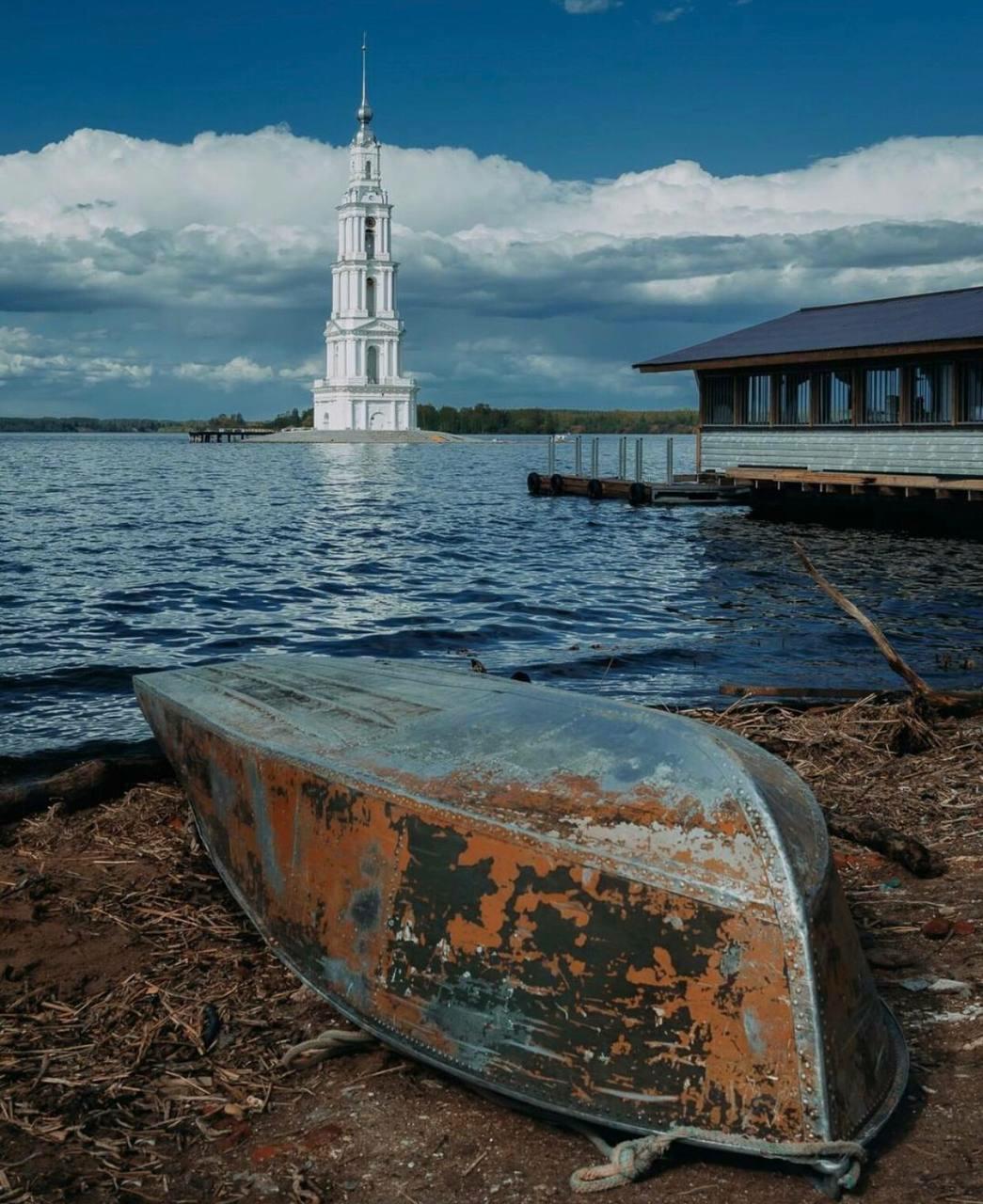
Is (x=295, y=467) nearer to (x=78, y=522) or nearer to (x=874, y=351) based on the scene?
(x=78, y=522)

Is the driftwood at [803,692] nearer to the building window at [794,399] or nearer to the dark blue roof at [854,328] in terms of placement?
the dark blue roof at [854,328]

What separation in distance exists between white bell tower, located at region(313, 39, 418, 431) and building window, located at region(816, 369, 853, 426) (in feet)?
366

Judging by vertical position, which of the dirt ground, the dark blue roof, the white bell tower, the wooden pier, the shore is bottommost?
the dirt ground

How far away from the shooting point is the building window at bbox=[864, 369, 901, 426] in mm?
29109

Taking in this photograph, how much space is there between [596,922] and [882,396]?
2832 centimetres

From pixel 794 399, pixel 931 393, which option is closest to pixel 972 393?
pixel 931 393

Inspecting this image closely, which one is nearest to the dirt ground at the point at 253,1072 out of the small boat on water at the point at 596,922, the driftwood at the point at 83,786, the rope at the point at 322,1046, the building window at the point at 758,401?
the rope at the point at 322,1046

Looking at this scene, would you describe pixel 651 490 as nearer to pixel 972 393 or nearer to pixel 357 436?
pixel 972 393

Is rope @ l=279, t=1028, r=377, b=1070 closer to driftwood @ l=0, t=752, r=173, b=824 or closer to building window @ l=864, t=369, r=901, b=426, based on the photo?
driftwood @ l=0, t=752, r=173, b=824

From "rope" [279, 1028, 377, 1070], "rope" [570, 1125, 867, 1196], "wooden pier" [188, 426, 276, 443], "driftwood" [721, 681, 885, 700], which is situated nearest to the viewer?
"rope" [570, 1125, 867, 1196]

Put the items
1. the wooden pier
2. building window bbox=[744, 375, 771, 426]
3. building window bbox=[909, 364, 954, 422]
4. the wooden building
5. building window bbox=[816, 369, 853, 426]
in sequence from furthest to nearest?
1. the wooden pier
2. building window bbox=[744, 375, 771, 426]
3. building window bbox=[816, 369, 853, 426]
4. building window bbox=[909, 364, 954, 422]
5. the wooden building

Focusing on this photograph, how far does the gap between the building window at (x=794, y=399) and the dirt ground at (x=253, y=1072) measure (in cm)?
2709

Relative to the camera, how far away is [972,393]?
26969mm

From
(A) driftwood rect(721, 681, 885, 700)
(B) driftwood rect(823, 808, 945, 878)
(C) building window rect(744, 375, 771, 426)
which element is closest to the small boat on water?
(B) driftwood rect(823, 808, 945, 878)
